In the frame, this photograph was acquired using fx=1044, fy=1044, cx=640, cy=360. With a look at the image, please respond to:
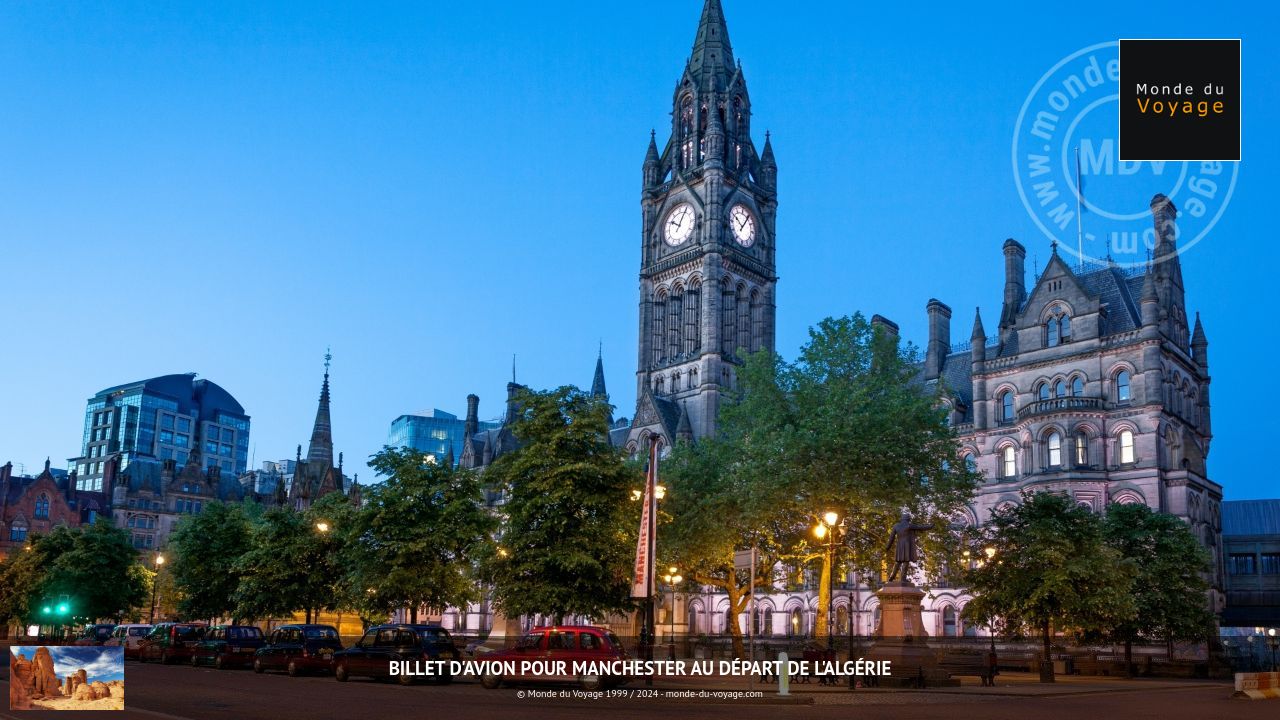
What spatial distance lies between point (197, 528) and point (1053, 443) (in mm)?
51587

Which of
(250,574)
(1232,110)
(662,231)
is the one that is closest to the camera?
(1232,110)

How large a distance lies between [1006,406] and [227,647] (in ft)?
151

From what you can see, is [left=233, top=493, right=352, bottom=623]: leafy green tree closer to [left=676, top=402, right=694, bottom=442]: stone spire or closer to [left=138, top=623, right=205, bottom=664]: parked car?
[left=138, top=623, right=205, bottom=664]: parked car

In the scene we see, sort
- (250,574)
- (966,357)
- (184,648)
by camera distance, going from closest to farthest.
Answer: (184,648), (250,574), (966,357)

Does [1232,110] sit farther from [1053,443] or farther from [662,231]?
[662,231]

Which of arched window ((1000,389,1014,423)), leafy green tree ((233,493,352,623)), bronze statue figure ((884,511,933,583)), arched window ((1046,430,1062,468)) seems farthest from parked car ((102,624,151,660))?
arched window ((1000,389,1014,423))

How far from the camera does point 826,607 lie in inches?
1613

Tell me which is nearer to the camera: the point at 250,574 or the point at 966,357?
the point at 250,574

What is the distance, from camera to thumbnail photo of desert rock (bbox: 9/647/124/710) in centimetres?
1308

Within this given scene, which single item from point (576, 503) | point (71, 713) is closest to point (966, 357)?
point (576, 503)

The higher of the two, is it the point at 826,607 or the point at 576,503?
the point at 576,503

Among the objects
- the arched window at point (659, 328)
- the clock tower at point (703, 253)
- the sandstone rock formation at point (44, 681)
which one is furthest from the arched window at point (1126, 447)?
the sandstone rock formation at point (44, 681)

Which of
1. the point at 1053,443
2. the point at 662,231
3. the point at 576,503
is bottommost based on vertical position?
the point at 576,503

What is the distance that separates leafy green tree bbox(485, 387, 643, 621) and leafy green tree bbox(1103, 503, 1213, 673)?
22905 mm
